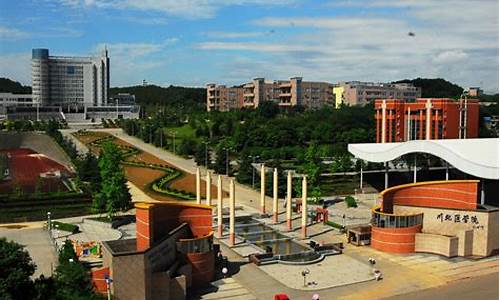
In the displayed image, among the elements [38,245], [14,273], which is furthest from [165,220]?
[38,245]

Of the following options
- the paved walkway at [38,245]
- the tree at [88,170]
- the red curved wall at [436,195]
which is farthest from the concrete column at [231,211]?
the tree at [88,170]

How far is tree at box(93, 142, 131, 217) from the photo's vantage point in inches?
963

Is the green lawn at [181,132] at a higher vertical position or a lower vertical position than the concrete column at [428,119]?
lower

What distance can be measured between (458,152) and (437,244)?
256 inches

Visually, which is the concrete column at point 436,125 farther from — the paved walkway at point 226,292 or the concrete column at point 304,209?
the paved walkway at point 226,292

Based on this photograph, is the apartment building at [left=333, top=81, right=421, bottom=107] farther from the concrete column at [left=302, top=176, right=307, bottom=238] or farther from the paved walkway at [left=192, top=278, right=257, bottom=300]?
the paved walkway at [left=192, top=278, right=257, bottom=300]

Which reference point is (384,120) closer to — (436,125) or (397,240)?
(436,125)

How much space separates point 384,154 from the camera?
30.0m

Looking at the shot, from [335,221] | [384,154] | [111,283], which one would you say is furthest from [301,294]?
[384,154]

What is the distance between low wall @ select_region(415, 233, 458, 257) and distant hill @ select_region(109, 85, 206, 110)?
70401 mm

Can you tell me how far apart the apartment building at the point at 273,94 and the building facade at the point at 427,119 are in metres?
33.0

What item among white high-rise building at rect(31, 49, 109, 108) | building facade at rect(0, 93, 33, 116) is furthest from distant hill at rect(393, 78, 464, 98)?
building facade at rect(0, 93, 33, 116)

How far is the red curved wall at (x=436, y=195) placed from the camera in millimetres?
21766

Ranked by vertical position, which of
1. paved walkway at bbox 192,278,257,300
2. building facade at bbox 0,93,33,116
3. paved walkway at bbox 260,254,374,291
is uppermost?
building facade at bbox 0,93,33,116
